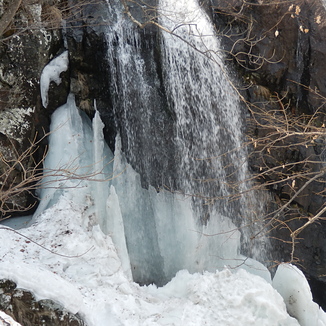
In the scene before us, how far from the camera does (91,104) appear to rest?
6605mm

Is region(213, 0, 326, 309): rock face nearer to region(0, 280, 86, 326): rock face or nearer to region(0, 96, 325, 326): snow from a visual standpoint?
region(0, 96, 325, 326): snow

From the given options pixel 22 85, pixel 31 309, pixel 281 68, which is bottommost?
pixel 31 309

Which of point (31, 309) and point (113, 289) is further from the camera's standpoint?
point (113, 289)

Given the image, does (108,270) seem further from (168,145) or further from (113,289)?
(168,145)

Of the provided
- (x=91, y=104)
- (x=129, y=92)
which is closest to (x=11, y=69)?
(x=91, y=104)

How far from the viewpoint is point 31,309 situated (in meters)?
3.90

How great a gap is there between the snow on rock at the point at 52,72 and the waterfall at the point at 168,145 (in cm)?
73

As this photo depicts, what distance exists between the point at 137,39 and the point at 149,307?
3.95 meters

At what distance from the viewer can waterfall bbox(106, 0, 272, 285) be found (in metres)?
6.36

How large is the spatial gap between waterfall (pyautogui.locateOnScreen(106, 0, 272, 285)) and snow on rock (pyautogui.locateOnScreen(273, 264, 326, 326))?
1222 mm

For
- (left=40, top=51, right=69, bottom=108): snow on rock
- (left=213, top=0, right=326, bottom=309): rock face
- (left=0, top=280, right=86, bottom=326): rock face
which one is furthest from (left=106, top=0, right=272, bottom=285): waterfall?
(left=0, top=280, right=86, bottom=326): rock face

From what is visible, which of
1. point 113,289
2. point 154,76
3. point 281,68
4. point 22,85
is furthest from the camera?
point 281,68

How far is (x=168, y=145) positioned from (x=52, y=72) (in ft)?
6.92

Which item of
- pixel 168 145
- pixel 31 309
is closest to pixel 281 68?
pixel 168 145
